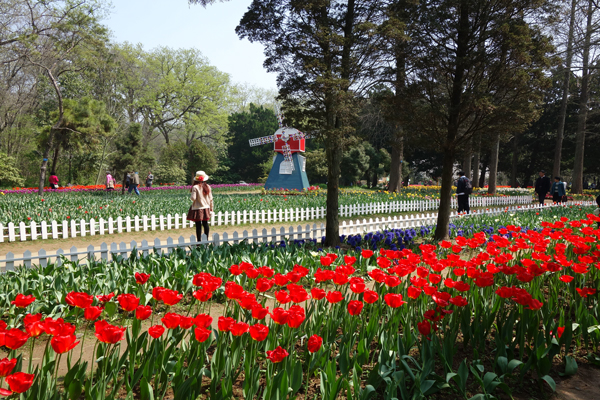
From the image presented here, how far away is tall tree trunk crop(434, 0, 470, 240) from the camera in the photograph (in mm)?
7887

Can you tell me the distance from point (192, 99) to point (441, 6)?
3948cm

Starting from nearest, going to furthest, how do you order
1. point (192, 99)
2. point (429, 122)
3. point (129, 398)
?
point (129, 398) → point (429, 122) → point (192, 99)

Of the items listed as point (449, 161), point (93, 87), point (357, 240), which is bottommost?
point (357, 240)

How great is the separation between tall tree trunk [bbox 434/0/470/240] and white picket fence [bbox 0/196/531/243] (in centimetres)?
561

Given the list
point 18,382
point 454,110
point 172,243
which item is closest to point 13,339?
point 18,382

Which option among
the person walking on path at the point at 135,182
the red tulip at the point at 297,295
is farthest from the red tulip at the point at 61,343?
the person walking on path at the point at 135,182

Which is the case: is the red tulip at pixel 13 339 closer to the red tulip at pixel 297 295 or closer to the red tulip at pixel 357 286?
the red tulip at pixel 297 295

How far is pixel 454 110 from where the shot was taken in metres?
7.99

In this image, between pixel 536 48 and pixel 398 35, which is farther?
pixel 536 48

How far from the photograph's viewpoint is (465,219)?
428 inches

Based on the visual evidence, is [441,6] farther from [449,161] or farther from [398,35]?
[449,161]

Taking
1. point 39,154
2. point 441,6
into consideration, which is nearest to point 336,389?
point 441,6

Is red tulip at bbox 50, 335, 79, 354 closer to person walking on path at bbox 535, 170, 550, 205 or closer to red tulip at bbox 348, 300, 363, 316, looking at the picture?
red tulip at bbox 348, 300, 363, 316

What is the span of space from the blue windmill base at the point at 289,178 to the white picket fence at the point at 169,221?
12018 mm
